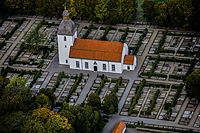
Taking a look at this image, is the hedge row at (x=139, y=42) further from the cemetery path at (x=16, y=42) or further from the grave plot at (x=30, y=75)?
the cemetery path at (x=16, y=42)

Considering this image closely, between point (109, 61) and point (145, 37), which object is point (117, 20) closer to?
point (145, 37)

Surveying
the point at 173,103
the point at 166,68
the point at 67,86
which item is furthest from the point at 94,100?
the point at 166,68

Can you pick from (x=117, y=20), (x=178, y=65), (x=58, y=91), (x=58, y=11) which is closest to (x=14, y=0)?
(x=58, y=11)

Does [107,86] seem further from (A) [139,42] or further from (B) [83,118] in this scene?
(A) [139,42]

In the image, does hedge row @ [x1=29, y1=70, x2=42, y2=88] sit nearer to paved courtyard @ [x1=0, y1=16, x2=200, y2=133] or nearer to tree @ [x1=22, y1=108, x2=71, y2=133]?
paved courtyard @ [x1=0, y1=16, x2=200, y2=133]

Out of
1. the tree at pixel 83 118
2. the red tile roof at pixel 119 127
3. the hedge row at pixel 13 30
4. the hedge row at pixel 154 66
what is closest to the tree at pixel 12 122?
the tree at pixel 83 118
